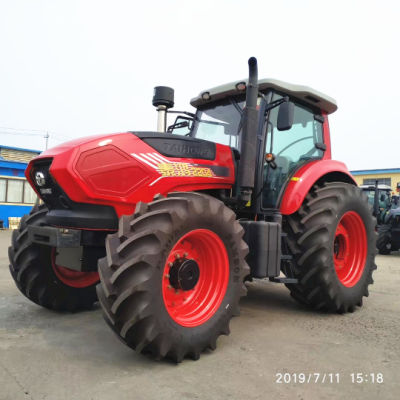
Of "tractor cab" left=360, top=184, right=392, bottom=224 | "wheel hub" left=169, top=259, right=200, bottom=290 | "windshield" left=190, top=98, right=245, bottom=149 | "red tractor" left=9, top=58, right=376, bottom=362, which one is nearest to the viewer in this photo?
"red tractor" left=9, top=58, right=376, bottom=362

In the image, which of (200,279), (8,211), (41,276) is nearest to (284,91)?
(200,279)

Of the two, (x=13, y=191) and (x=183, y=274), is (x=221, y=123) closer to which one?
(x=183, y=274)

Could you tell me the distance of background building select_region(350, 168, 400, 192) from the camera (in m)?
29.0

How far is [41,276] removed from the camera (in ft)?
12.2

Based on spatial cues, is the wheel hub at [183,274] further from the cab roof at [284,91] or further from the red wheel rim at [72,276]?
the cab roof at [284,91]

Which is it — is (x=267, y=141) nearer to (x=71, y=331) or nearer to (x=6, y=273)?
(x=71, y=331)

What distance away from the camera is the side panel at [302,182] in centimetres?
389

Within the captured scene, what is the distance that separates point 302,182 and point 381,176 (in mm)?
29104

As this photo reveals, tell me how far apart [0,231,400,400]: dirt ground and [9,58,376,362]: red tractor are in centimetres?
20

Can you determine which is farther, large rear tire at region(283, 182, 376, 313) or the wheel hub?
large rear tire at region(283, 182, 376, 313)
